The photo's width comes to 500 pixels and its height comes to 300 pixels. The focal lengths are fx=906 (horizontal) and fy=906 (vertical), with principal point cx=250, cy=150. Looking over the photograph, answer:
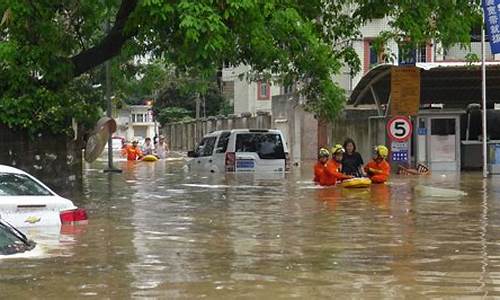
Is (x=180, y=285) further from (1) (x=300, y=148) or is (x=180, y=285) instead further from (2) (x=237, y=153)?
(1) (x=300, y=148)

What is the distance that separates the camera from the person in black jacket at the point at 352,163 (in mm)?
20297

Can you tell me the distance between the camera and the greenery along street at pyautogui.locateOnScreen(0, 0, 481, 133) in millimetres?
13812

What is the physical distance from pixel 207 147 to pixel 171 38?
1179 centimetres

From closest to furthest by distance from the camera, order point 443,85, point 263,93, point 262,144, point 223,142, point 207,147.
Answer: point 262,144
point 223,142
point 207,147
point 443,85
point 263,93

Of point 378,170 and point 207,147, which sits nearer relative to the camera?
point 378,170

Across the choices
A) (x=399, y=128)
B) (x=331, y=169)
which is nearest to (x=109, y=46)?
(x=331, y=169)

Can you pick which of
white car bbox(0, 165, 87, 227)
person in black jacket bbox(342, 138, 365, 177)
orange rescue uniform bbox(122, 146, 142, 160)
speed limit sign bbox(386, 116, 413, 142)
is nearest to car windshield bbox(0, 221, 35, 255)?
white car bbox(0, 165, 87, 227)

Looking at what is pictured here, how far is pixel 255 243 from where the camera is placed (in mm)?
11422

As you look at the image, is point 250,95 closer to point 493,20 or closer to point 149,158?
point 149,158

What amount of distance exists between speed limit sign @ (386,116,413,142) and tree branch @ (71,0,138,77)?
10.5 metres

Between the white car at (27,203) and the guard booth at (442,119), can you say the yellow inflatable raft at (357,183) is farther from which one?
the white car at (27,203)

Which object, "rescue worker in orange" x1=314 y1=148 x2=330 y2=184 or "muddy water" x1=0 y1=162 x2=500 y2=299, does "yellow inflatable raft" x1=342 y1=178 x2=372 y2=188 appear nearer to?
"muddy water" x1=0 y1=162 x2=500 y2=299

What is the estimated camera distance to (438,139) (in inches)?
1097

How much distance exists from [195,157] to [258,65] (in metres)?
7.64
